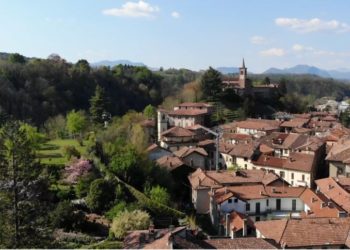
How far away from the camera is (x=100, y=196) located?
33250 mm

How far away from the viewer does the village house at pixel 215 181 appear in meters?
36.6

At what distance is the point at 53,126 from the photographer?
58.2m

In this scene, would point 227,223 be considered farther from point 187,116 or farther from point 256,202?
point 187,116

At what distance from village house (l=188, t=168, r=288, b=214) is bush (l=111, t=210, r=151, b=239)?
27.4 feet

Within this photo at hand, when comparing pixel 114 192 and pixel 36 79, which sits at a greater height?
pixel 36 79

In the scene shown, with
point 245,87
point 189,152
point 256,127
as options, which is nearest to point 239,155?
point 189,152

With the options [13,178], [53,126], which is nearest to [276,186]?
[13,178]

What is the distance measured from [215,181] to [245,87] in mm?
48803

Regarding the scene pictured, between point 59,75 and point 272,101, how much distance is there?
39.4m

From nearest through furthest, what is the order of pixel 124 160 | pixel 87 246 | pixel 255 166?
pixel 87 246 < pixel 124 160 < pixel 255 166

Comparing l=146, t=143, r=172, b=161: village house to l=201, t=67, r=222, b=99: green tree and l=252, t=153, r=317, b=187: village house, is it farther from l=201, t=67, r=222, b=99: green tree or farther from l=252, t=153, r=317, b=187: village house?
l=201, t=67, r=222, b=99: green tree

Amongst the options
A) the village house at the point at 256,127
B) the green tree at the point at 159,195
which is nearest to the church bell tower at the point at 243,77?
the village house at the point at 256,127

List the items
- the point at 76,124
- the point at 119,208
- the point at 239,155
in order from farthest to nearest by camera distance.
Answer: the point at 76,124
the point at 239,155
the point at 119,208

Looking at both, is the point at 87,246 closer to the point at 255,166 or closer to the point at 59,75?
the point at 255,166
